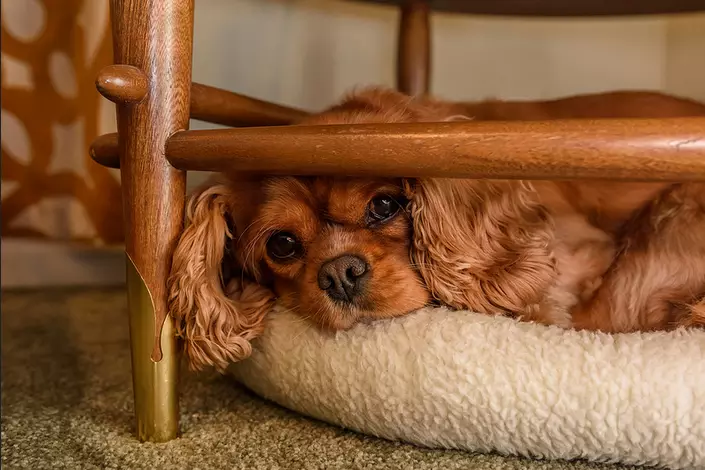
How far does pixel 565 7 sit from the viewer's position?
177cm

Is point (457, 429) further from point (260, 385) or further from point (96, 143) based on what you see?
point (96, 143)

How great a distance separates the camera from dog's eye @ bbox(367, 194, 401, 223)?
110 cm

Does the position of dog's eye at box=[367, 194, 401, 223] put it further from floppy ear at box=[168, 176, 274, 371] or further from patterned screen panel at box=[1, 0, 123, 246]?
patterned screen panel at box=[1, 0, 123, 246]

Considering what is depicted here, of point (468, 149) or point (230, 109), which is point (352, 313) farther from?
point (230, 109)

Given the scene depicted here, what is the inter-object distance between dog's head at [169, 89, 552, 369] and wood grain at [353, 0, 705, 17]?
0.79m

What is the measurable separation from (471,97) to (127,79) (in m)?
1.69

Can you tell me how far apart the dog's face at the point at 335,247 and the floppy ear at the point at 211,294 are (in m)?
0.05

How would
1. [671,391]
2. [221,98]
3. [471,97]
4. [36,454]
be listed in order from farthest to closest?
[471,97] → [221,98] → [36,454] → [671,391]

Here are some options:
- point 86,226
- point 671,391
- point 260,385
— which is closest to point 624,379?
point 671,391

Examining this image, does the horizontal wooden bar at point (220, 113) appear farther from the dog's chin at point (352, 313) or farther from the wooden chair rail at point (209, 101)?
the dog's chin at point (352, 313)

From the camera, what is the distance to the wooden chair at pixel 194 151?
735mm

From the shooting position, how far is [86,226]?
199 cm

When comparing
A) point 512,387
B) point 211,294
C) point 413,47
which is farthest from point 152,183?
point 413,47

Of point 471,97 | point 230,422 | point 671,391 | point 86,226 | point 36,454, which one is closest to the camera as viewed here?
point 671,391
